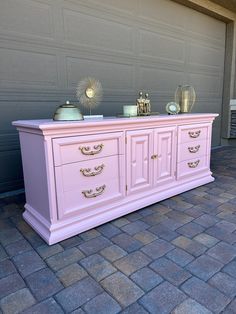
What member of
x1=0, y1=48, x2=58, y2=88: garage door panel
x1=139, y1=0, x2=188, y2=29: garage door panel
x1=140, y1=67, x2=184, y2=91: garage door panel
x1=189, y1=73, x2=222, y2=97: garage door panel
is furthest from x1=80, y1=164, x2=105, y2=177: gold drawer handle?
x1=189, y1=73, x2=222, y2=97: garage door panel

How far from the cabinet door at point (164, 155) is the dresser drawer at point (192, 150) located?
11 cm

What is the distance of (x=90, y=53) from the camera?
2756mm

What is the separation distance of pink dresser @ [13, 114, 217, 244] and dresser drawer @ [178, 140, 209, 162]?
2cm

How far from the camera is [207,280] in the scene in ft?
4.09

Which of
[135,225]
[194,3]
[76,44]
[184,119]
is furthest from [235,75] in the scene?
[135,225]

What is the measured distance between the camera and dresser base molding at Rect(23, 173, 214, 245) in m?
1.63

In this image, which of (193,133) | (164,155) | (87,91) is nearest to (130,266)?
(164,155)

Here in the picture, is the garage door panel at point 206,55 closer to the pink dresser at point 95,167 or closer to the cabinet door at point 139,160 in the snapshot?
the pink dresser at point 95,167

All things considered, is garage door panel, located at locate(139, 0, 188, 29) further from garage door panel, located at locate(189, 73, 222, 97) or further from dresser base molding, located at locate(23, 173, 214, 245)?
dresser base molding, located at locate(23, 173, 214, 245)

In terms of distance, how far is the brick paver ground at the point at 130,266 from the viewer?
112cm

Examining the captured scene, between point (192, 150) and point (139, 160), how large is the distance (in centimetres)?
74

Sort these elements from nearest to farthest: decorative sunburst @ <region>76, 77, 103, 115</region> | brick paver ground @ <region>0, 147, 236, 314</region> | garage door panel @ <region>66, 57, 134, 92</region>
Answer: brick paver ground @ <region>0, 147, 236, 314</region> → decorative sunburst @ <region>76, 77, 103, 115</region> → garage door panel @ <region>66, 57, 134, 92</region>

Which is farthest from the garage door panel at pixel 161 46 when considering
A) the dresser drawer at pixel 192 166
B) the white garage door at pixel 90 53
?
the dresser drawer at pixel 192 166

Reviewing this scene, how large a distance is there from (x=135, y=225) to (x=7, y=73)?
70.5 inches
